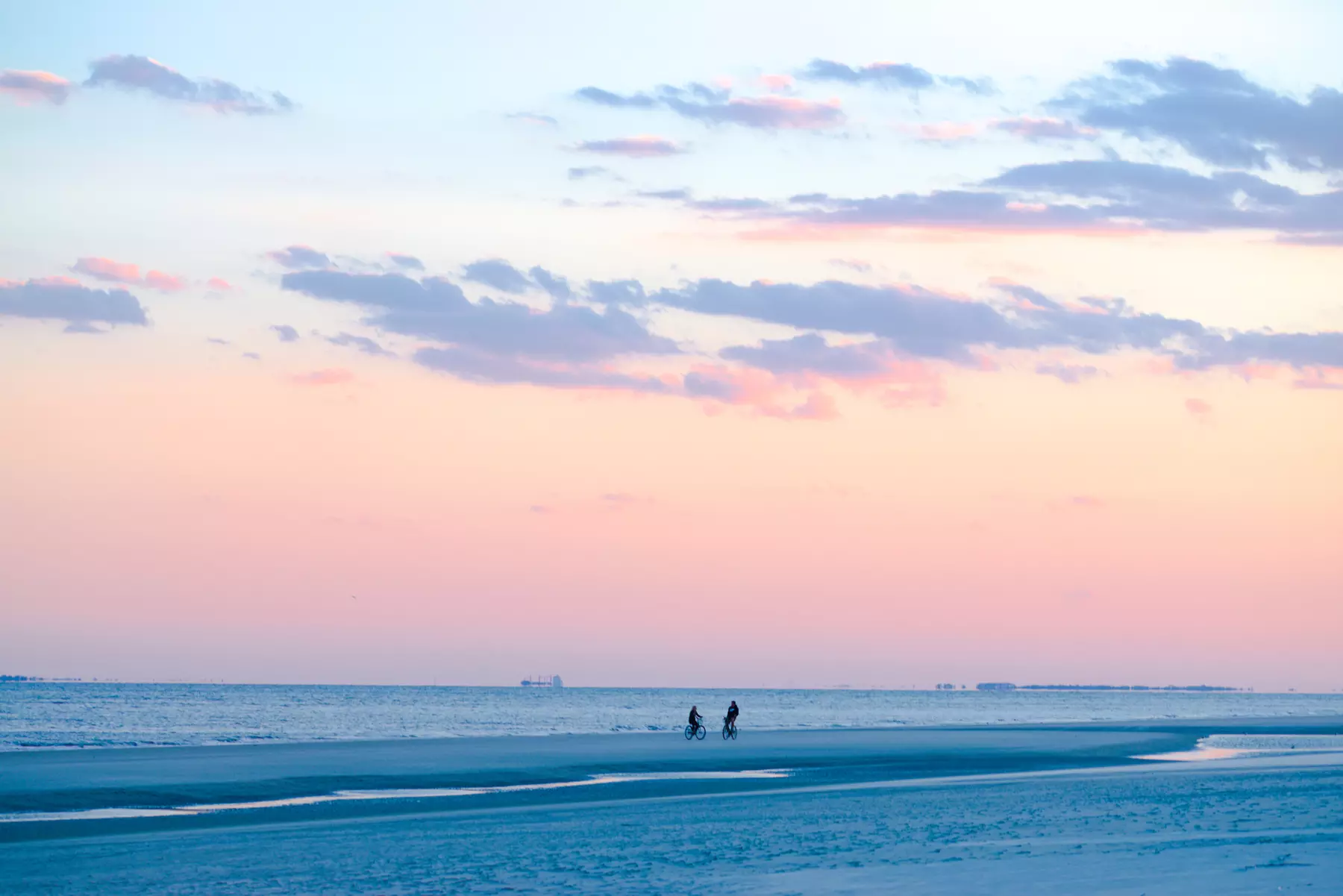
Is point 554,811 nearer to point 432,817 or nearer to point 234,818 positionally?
point 432,817

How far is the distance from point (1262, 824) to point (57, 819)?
24.6m

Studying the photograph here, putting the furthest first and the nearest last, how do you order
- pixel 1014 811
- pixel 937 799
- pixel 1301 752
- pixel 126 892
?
A: pixel 1301 752
pixel 937 799
pixel 1014 811
pixel 126 892

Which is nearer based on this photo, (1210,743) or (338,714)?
(1210,743)

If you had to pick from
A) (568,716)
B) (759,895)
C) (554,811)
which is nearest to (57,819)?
(554,811)

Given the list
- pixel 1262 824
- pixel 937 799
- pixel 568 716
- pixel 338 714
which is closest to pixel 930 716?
pixel 568 716

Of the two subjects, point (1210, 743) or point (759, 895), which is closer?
point (759, 895)

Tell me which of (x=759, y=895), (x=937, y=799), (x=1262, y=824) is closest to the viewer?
(x=759, y=895)

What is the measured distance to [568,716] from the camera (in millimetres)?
113562

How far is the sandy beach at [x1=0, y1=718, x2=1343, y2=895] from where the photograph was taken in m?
18.6

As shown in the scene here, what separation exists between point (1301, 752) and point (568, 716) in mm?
69058

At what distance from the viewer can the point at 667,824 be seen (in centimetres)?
2692

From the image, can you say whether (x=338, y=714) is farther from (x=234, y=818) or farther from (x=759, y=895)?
(x=759, y=895)

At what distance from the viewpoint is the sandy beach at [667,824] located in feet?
61.1

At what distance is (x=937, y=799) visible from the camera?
1241 inches
